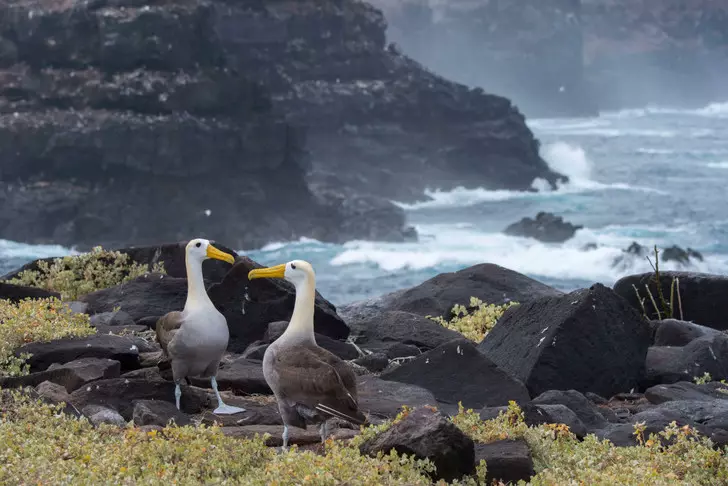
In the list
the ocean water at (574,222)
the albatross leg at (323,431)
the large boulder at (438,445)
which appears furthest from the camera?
the ocean water at (574,222)

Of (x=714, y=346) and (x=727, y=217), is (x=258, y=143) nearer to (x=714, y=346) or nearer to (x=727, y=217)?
(x=727, y=217)

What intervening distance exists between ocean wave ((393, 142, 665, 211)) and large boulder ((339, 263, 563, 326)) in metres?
66.7

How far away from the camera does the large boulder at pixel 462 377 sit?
31.5ft

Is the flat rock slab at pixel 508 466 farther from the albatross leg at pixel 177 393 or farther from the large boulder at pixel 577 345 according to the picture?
the large boulder at pixel 577 345

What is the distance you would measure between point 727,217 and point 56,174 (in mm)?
44131

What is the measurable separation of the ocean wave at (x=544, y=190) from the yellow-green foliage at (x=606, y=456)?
75.0 metres

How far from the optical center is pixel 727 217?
76188mm

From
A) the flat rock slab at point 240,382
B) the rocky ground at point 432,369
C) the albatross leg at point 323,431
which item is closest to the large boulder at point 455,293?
the rocky ground at point 432,369

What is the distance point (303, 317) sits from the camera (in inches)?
297

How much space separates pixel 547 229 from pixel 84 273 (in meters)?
52.5

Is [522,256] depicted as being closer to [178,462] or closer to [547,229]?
[547,229]

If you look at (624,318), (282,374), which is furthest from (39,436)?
(624,318)

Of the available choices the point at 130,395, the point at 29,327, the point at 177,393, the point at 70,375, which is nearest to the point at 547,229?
the point at 29,327

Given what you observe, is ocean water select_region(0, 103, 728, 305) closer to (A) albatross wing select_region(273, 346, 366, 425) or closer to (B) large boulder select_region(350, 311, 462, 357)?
(B) large boulder select_region(350, 311, 462, 357)
